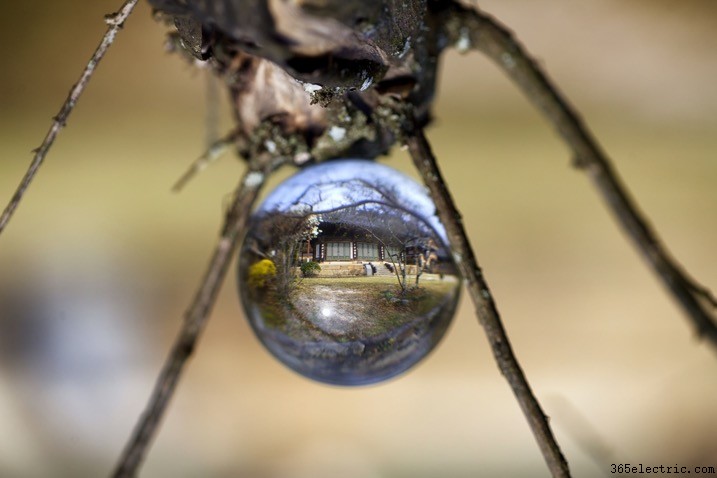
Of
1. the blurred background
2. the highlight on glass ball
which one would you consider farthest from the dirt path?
the blurred background

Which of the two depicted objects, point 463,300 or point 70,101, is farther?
point 463,300

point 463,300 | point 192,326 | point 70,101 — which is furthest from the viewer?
point 463,300

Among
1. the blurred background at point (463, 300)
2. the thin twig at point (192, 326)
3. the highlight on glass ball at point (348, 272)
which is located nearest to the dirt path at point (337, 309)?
the highlight on glass ball at point (348, 272)

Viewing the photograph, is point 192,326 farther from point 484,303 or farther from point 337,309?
point 484,303

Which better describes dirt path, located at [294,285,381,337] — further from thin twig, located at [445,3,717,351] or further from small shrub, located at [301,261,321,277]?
thin twig, located at [445,3,717,351]

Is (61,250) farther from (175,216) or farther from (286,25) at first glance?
(286,25)

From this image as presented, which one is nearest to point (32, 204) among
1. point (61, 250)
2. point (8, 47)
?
point (61, 250)

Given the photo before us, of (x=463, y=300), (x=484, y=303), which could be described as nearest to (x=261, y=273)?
(x=484, y=303)
